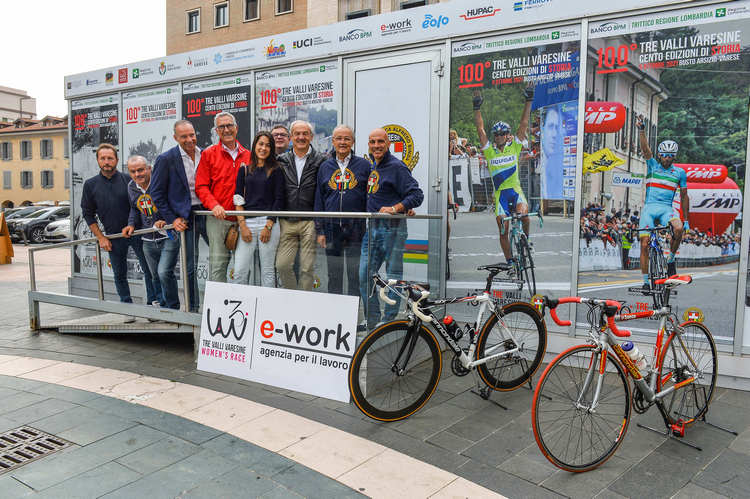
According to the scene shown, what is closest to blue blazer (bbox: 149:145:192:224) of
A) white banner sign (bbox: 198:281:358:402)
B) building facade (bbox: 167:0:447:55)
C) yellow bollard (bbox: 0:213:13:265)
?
white banner sign (bbox: 198:281:358:402)

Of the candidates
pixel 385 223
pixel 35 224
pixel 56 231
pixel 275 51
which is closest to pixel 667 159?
pixel 385 223

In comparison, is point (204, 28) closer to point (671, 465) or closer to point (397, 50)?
point (397, 50)

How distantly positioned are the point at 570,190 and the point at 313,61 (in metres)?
3.49

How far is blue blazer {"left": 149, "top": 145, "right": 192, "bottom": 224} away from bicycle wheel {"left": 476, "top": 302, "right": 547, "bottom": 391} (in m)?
3.41

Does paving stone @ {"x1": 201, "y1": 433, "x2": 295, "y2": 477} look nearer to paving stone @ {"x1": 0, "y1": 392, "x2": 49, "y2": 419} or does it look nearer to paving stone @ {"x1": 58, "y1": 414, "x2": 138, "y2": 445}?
paving stone @ {"x1": 58, "y1": 414, "x2": 138, "y2": 445}

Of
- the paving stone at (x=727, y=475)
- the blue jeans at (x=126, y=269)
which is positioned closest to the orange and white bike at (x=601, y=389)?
the paving stone at (x=727, y=475)

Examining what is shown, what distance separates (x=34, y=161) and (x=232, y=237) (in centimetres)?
6020

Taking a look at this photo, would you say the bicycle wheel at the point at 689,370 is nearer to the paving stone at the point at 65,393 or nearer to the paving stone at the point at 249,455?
the paving stone at the point at 249,455

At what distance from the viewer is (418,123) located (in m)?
6.33

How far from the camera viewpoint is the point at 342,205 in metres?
5.56

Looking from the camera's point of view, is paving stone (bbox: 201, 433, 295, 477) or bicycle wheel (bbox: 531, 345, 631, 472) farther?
paving stone (bbox: 201, 433, 295, 477)

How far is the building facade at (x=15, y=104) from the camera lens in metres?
92.9

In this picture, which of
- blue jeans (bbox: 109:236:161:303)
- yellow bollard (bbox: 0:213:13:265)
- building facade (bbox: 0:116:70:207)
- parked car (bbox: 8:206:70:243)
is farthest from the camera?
building facade (bbox: 0:116:70:207)

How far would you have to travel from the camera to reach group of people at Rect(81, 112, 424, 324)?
4.95 meters
